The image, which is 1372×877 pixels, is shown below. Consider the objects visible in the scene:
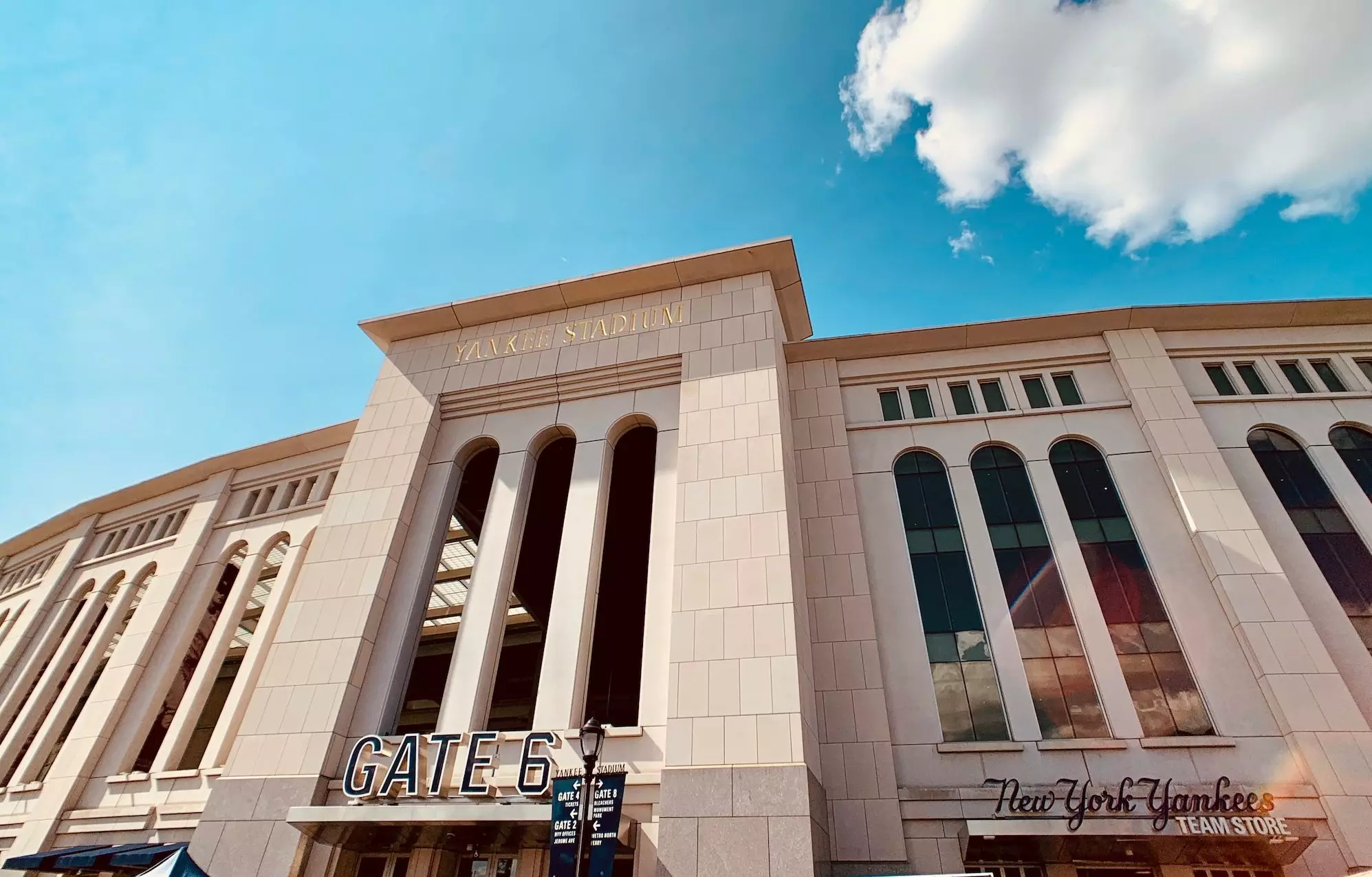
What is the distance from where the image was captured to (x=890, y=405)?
67.2 feet

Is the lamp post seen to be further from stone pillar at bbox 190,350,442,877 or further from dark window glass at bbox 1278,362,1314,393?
dark window glass at bbox 1278,362,1314,393

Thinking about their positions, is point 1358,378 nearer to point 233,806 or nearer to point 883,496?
point 883,496

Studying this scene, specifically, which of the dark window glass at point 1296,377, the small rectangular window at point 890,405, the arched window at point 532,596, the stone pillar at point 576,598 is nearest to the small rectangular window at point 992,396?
the small rectangular window at point 890,405

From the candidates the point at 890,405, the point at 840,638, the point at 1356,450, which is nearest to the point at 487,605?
the point at 840,638

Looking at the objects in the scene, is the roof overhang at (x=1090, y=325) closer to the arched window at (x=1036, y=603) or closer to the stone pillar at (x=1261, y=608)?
the stone pillar at (x=1261, y=608)

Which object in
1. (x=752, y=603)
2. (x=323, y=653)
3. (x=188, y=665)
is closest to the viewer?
(x=752, y=603)

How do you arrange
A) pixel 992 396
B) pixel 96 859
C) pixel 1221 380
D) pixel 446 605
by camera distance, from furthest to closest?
pixel 446 605 → pixel 992 396 → pixel 1221 380 → pixel 96 859

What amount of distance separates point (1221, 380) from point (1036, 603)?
937 cm

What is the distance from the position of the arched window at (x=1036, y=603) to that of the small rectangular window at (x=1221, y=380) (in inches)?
246

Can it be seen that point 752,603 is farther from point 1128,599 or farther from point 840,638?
point 1128,599

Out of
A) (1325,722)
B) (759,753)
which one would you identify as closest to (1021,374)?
(1325,722)

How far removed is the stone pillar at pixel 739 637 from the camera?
12031 mm

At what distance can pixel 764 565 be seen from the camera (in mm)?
14656

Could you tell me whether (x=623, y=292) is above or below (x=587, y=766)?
above
